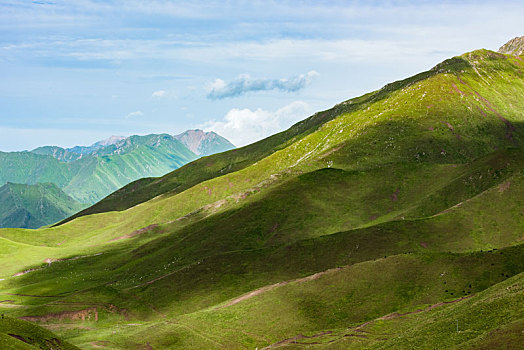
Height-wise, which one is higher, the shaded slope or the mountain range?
the shaded slope

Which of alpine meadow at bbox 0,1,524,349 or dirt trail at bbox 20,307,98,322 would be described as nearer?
alpine meadow at bbox 0,1,524,349

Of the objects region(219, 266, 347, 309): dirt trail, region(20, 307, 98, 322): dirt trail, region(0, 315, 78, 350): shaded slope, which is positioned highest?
region(0, 315, 78, 350): shaded slope

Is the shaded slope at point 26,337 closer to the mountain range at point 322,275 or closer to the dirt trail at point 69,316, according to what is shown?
the mountain range at point 322,275

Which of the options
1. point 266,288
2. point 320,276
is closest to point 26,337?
point 266,288

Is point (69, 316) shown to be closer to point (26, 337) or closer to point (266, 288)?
point (266, 288)

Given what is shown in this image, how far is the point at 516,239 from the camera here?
4478 inches

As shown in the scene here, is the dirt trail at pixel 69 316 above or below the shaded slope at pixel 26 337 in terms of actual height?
below

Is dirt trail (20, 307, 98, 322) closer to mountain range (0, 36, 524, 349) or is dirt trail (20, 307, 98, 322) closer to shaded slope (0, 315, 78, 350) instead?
mountain range (0, 36, 524, 349)

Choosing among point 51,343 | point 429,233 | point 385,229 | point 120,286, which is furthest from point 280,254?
point 51,343

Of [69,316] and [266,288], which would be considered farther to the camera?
[69,316]

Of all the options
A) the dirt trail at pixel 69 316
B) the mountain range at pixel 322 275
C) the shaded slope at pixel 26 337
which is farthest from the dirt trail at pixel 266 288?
the shaded slope at pixel 26 337

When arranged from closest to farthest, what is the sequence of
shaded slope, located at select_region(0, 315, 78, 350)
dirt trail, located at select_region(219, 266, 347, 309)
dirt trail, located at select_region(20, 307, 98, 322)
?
1. shaded slope, located at select_region(0, 315, 78, 350)
2. dirt trail, located at select_region(219, 266, 347, 309)
3. dirt trail, located at select_region(20, 307, 98, 322)

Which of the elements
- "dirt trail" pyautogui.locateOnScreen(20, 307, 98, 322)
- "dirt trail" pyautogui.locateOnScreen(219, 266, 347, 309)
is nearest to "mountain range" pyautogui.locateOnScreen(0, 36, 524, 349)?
"dirt trail" pyautogui.locateOnScreen(20, 307, 98, 322)

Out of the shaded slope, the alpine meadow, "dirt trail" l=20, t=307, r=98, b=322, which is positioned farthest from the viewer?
"dirt trail" l=20, t=307, r=98, b=322
